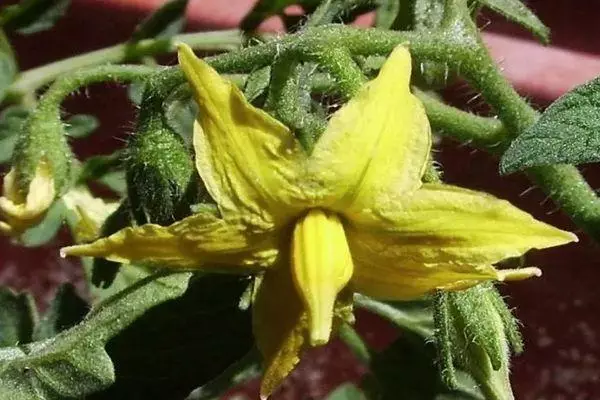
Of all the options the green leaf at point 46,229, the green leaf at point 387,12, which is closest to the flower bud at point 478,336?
the green leaf at point 387,12

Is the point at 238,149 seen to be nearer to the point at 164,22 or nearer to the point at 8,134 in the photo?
the point at 8,134

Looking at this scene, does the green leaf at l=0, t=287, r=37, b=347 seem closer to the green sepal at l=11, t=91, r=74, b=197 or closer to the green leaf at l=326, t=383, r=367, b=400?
the green sepal at l=11, t=91, r=74, b=197

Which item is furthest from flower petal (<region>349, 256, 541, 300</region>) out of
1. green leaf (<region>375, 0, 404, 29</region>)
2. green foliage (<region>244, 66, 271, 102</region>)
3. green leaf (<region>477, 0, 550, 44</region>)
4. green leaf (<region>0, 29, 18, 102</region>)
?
green leaf (<region>0, 29, 18, 102</region>)

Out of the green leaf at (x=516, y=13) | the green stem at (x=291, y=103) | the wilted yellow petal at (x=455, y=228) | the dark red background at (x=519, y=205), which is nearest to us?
the wilted yellow petal at (x=455, y=228)

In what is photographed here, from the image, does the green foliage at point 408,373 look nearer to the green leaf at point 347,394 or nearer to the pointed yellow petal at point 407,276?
the green leaf at point 347,394

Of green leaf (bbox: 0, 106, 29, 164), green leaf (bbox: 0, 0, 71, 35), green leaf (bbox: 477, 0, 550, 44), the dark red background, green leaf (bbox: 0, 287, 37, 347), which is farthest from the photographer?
the dark red background

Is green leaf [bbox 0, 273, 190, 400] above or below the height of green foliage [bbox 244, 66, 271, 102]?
below

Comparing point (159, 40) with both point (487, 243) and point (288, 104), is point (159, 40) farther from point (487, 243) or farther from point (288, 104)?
point (487, 243)
